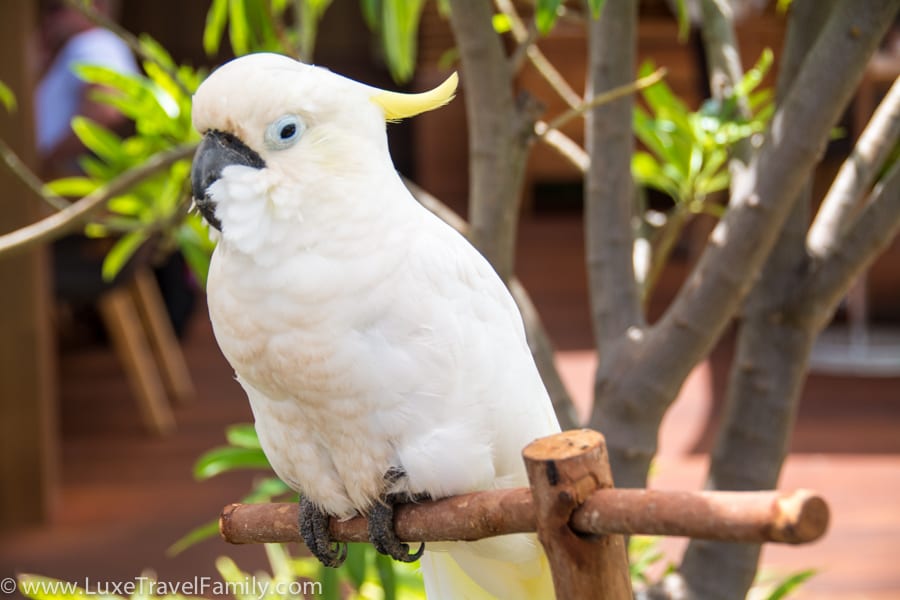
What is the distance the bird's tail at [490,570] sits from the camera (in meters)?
0.80

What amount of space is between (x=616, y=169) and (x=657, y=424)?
0.83ft

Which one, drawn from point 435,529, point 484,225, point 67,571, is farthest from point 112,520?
point 435,529

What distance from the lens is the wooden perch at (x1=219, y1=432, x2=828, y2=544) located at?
49 cm

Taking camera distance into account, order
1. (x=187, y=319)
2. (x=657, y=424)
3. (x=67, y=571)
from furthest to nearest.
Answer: (x=187, y=319) → (x=67, y=571) → (x=657, y=424)

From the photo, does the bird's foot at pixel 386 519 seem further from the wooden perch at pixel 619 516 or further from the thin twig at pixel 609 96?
the thin twig at pixel 609 96

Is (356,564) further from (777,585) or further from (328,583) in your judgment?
(777,585)

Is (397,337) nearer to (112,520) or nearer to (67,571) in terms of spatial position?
(67,571)

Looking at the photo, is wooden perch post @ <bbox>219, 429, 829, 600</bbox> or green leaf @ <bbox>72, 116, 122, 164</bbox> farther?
green leaf @ <bbox>72, 116, 122, 164</bbox>

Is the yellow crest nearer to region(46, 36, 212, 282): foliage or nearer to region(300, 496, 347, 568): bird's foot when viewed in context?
region(300, 496, 347, 568): bird's foot

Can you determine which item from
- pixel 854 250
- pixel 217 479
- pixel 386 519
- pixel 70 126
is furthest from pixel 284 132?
pixel 70 126

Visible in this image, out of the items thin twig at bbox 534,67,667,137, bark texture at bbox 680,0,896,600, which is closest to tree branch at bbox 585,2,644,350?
thin twig at bbox 534,67,667,137

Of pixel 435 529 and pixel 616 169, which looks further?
pixel 616 169

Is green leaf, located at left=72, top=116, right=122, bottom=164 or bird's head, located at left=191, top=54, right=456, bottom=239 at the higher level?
green leaf, located at left=72, top=116, right=122, bottom=164

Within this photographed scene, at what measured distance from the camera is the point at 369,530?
0.77 metres
